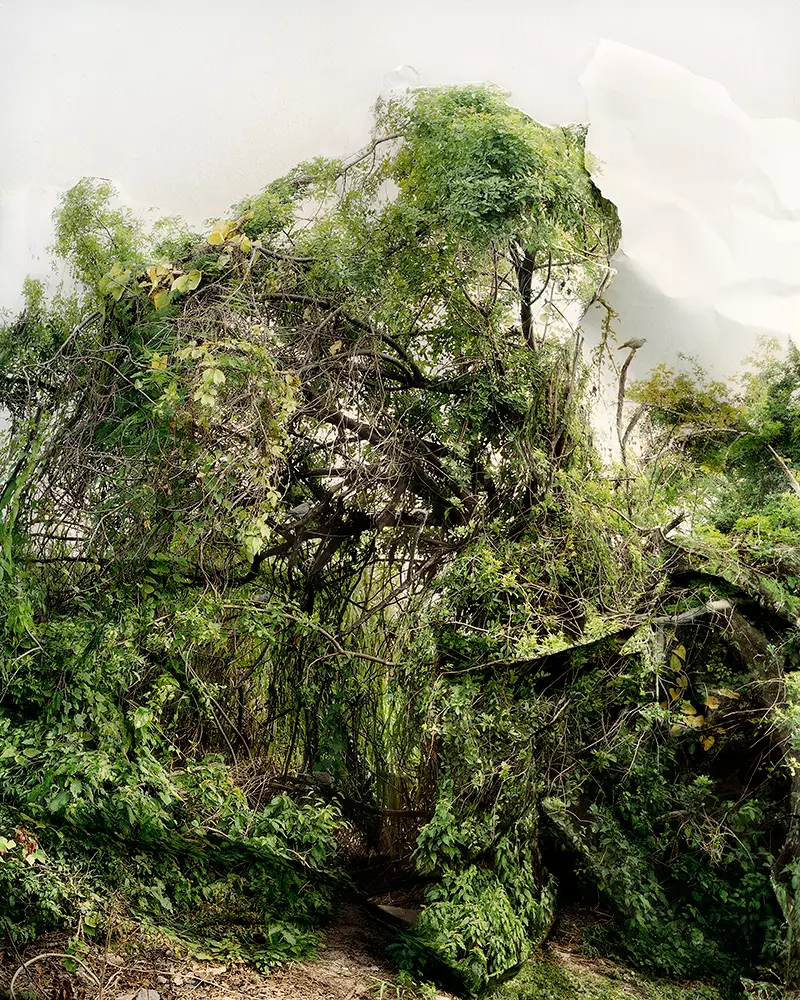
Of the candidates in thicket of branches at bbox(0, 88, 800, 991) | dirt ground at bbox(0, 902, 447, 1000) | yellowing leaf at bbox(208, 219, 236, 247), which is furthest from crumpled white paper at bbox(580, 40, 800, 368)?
dirt ground at bbox(0, 902, 447, 1000)

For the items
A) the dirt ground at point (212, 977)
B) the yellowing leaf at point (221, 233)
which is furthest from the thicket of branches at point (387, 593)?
the dirt ground at point (212, 977)

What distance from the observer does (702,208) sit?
6012 millimetres

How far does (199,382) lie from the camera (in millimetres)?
4383

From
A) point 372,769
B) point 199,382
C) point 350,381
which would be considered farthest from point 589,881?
point 199,382

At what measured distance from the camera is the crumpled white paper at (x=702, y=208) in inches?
221

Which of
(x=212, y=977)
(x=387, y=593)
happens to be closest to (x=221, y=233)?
(x=387, y=593)

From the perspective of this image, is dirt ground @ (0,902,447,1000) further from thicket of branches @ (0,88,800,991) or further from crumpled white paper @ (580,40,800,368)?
crumpled white paper @ (580,40,800,368)

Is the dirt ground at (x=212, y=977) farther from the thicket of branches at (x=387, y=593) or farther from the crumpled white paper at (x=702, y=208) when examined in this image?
the crumpled white paper at (x=702, y=208)

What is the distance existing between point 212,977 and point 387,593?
2517 mm

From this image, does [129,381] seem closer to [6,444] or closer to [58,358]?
[58,358]

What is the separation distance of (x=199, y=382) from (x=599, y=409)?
9.26ft

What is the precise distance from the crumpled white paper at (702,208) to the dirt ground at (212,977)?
4506mm

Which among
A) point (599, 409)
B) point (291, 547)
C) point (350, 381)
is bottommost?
point (291, 547)

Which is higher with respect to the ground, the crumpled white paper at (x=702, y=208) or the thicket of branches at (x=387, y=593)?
the crumpled white paper at (x=702, y=208)
